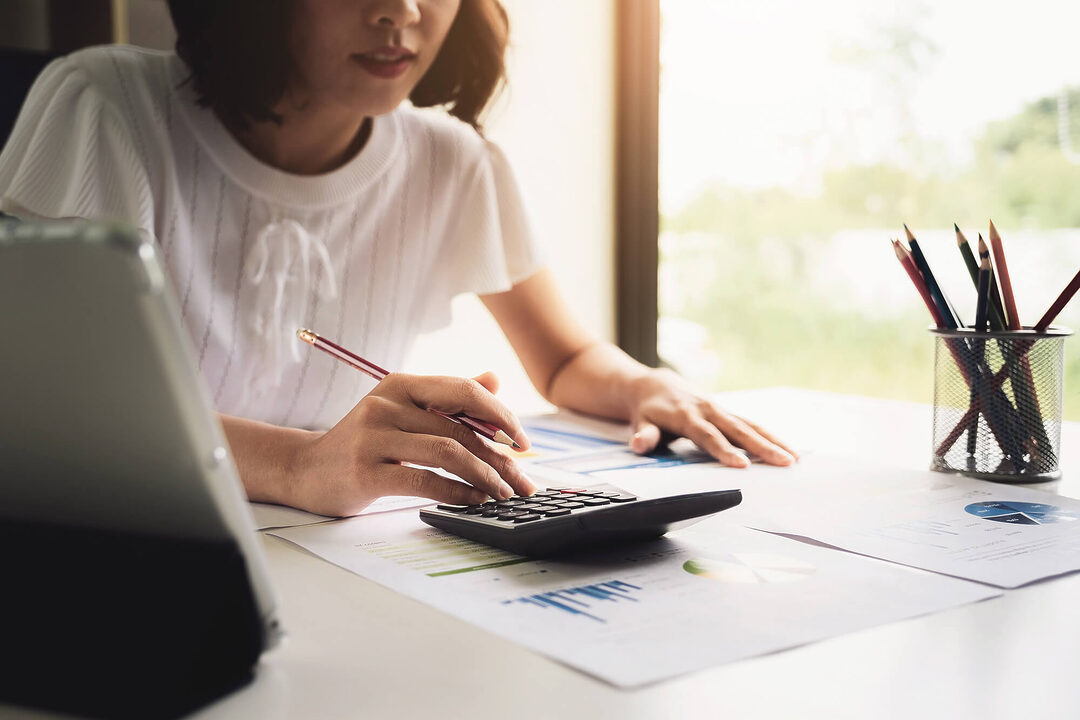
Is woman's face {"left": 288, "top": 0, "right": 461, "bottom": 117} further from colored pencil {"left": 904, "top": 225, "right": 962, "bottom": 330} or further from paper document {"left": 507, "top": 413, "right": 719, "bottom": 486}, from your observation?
colored pencil {"left": 904, "top": 225, "right": 962, "bottom": 330}

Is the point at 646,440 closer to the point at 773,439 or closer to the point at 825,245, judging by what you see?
the point at 773,439

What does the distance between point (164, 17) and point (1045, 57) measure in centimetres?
189

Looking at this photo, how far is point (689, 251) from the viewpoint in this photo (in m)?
3.09

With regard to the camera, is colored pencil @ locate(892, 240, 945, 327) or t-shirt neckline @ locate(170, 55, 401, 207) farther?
t-shirt neckline @ locate(170, 55, 401, 207)

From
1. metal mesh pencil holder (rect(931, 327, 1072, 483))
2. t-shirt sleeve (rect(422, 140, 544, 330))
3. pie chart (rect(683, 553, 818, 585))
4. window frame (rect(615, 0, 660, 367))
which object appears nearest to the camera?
pie chart (rect(683, 553, 818, 585))

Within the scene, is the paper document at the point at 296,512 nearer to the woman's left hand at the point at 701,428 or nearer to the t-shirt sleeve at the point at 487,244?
the woman's left hand at the point at 701,428

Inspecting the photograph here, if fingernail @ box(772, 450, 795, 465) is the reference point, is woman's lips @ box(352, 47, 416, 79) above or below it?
above

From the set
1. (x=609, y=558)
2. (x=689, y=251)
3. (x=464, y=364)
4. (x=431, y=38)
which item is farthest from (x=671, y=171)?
(x=609, y=558)

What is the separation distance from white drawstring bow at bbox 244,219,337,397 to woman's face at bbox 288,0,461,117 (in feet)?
0.55

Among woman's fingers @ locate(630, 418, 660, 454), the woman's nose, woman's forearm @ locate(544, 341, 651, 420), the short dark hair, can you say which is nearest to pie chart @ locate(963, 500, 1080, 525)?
woman's fingers @ locate(630, 418, 660, 454)

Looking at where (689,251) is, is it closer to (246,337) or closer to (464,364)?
(464,364)

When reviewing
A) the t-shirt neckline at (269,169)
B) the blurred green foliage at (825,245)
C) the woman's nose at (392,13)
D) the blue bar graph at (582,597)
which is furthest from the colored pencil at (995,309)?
the blurred green foliage at (825,245)

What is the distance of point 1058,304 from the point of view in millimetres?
859

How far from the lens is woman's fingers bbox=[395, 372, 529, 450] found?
0.72 m
